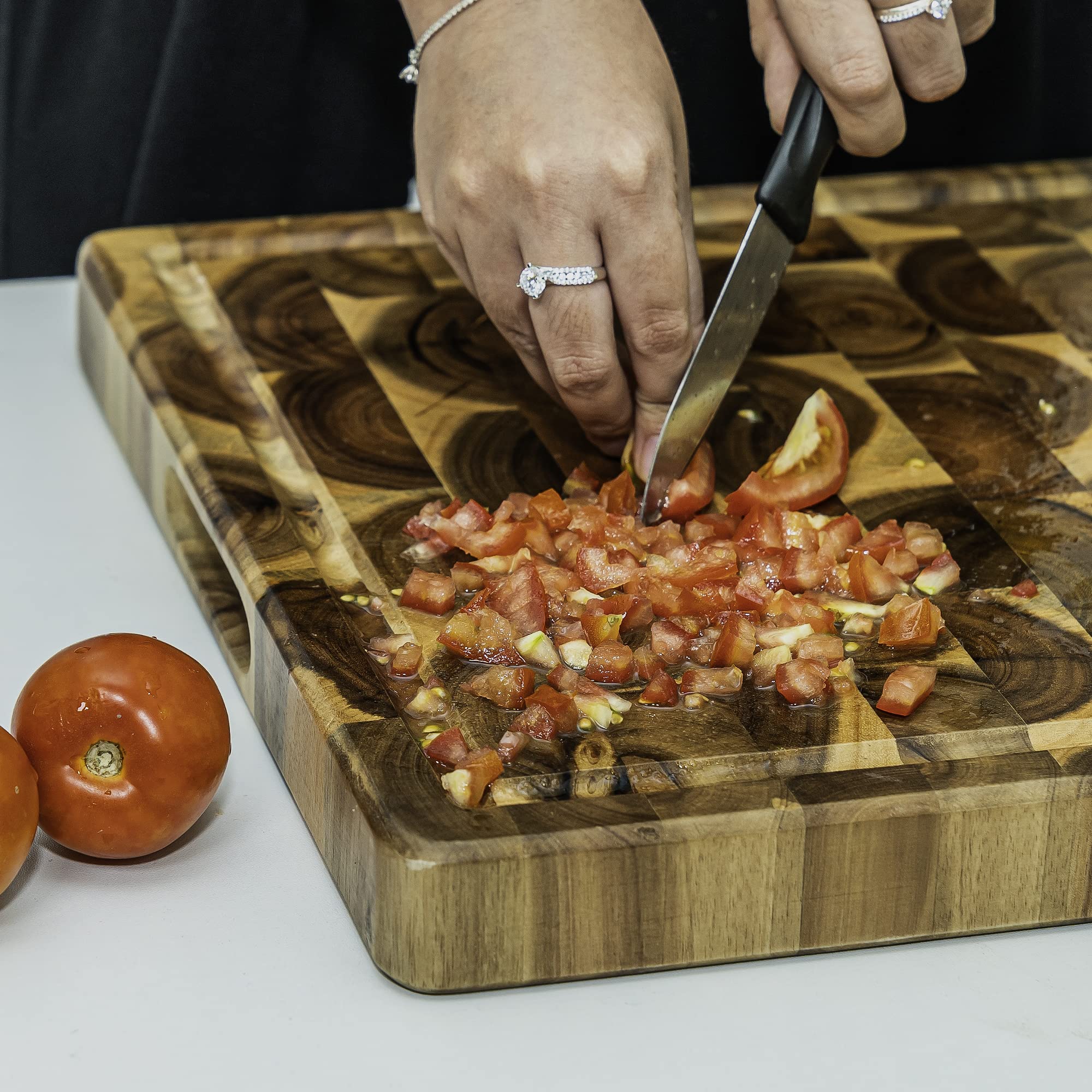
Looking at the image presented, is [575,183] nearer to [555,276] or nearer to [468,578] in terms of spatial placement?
[555,276]

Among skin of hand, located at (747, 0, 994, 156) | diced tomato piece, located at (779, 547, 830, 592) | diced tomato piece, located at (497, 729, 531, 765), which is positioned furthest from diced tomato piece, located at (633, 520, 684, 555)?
skin of hand, located at (747, 0, 994, 156)

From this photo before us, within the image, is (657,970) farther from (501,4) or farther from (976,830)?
(501,4)

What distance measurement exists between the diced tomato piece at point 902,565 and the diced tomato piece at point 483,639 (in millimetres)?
362

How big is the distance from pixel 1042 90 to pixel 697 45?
54 cm

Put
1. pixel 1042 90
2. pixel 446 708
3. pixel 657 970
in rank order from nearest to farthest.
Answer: pixel 657 970 < pixel 446 708 < pixel 1042 90

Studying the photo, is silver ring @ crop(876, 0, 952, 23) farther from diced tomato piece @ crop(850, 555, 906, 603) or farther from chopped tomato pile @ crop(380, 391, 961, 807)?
diced tomato piece @ crop(850, 555, 906, 603)

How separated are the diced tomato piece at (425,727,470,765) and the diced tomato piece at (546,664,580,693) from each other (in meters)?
0.12

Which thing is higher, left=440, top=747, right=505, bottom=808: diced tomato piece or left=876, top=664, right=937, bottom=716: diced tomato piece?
left=440, top=747, right=505, bottom=808: diced tomato piece

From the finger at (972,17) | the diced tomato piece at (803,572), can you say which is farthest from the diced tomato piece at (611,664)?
the finger at (972,17)

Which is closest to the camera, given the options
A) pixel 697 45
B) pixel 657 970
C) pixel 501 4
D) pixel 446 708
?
pixel 657 970

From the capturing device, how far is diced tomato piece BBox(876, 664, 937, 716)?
134 centimetres

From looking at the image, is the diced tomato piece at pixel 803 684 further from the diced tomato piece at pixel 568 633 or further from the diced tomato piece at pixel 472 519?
the diced tomato piece at pixel 472 519

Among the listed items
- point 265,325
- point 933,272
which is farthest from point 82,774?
point 933,272

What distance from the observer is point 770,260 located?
1622 mm
